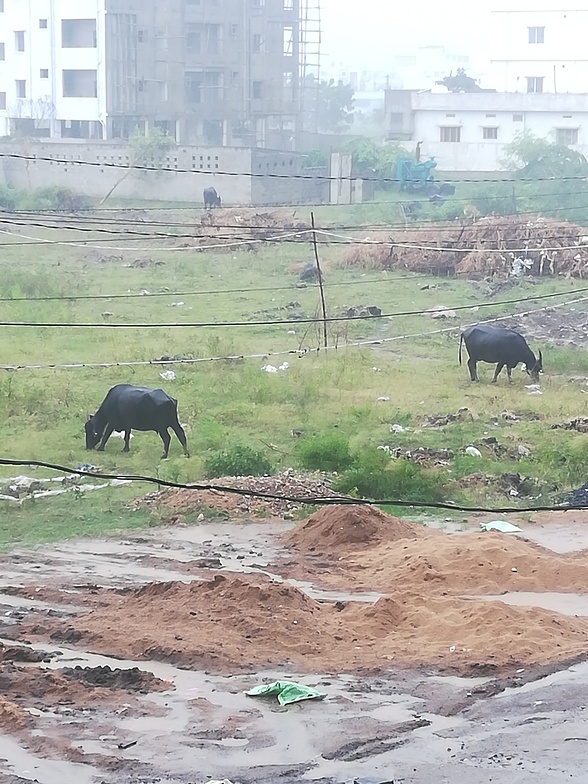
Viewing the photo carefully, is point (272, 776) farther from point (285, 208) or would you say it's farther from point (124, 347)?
point (285, 208)

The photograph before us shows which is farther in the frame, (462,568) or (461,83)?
(461,83)

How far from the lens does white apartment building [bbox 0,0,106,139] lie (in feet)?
142

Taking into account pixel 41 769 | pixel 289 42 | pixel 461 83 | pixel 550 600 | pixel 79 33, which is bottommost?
pixel 550 600

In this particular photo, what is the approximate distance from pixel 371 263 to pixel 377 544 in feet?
59.1

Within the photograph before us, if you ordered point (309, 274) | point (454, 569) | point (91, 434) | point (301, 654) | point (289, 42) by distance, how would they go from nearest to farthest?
point (301, 654)
point (454, 569)
point (91, 434)
point (309, 274)
point (289, 42)

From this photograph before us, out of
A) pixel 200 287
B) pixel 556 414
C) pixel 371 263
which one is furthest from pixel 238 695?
pixel 371 263

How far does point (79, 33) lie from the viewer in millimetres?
43469

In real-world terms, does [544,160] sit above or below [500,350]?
above

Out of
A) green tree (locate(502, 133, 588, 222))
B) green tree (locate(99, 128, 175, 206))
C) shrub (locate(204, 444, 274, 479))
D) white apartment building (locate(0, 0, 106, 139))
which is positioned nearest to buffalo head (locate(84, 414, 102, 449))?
shrub (locate(204, 444, 274, 479))

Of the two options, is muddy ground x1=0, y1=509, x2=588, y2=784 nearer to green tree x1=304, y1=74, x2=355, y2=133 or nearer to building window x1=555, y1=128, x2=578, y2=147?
building window x1=555, y1=128, x2=578, y2=147

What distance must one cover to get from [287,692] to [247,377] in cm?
995

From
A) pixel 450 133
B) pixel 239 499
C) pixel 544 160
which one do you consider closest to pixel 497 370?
pixel 239 499

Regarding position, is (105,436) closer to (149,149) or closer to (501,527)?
(501,527)

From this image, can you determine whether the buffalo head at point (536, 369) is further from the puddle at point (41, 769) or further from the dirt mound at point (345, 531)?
the puddle at point (41, 769)
